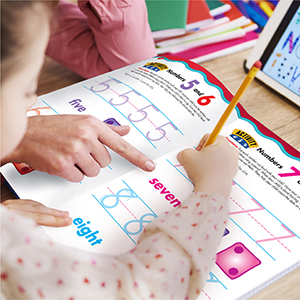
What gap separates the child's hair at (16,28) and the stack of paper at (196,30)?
472 mm

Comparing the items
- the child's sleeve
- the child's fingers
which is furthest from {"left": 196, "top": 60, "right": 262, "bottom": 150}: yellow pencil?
the child's sleeve

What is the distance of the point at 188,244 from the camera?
0.32 metres

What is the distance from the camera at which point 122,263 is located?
12.6 inches

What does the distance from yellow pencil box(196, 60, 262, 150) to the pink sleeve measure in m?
0.28

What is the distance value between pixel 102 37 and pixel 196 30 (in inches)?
9.4

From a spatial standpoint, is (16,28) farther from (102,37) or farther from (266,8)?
(266,8)

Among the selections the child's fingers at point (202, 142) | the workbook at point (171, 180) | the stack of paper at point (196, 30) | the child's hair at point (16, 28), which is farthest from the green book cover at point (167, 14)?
the child's hair at point (16, 28)

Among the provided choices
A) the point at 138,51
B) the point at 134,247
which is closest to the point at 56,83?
the point at 138,51

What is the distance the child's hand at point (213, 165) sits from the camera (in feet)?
1.32

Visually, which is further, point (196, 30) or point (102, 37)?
point (196, 30)

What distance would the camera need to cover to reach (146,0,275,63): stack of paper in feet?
2.31

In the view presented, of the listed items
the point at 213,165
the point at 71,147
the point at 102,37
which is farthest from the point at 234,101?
the point at 102,37

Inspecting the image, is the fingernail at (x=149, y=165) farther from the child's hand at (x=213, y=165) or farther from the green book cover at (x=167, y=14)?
the green book cover at (x=167, y=14)

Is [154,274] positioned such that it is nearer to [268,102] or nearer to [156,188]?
[156,188]
